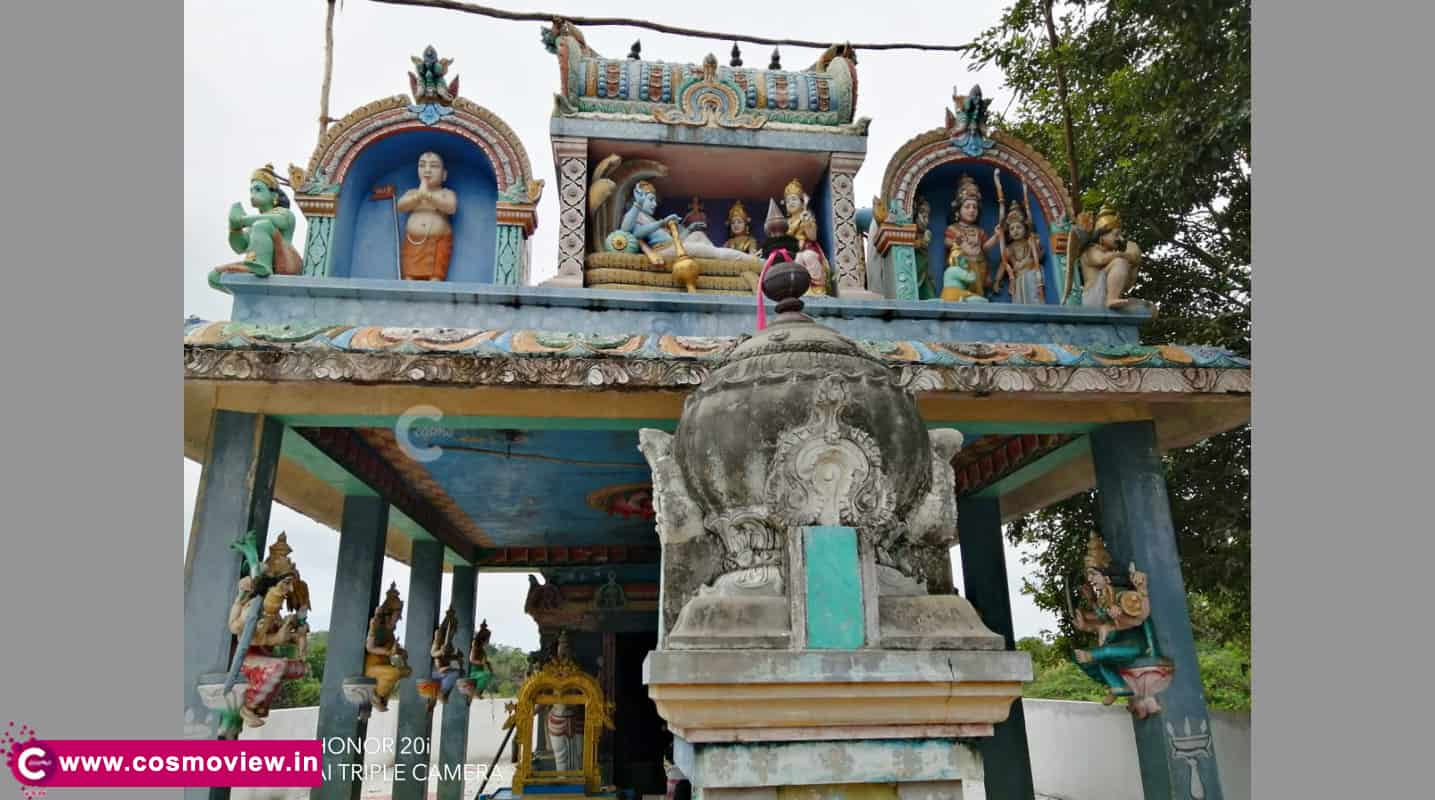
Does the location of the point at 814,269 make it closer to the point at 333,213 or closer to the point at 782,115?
the point at 782,115

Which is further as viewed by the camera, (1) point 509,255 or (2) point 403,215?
(2) point 403,215

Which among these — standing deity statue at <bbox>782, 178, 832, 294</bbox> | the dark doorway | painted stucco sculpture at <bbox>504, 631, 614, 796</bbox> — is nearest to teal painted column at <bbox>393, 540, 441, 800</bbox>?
painted stucco sculpture at <bbox>504, 631, 614, 796</bbox>

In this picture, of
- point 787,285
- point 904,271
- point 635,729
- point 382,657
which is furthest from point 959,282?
point 635,729

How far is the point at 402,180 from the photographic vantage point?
316 inches

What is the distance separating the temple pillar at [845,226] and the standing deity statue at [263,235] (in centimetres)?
467

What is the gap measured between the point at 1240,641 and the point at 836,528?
1219 cm

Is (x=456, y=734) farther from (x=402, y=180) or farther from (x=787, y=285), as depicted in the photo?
(x=787, y=285)

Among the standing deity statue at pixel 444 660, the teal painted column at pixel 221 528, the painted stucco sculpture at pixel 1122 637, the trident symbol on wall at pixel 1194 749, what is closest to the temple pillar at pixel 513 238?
the teal painted column at pixel 221 528

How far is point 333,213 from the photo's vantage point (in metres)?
7.43

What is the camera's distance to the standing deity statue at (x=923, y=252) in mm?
8164

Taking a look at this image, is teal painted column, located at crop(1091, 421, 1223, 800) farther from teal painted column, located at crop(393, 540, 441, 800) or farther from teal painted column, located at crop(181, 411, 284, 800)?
teal painted column, located at crop(393, 540, 441, 800)

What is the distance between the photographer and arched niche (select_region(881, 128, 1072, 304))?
820cm

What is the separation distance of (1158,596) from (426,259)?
6563 mm

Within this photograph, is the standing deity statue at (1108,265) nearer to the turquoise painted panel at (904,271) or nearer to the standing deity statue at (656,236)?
the turquoise painted panel at (904,271)
